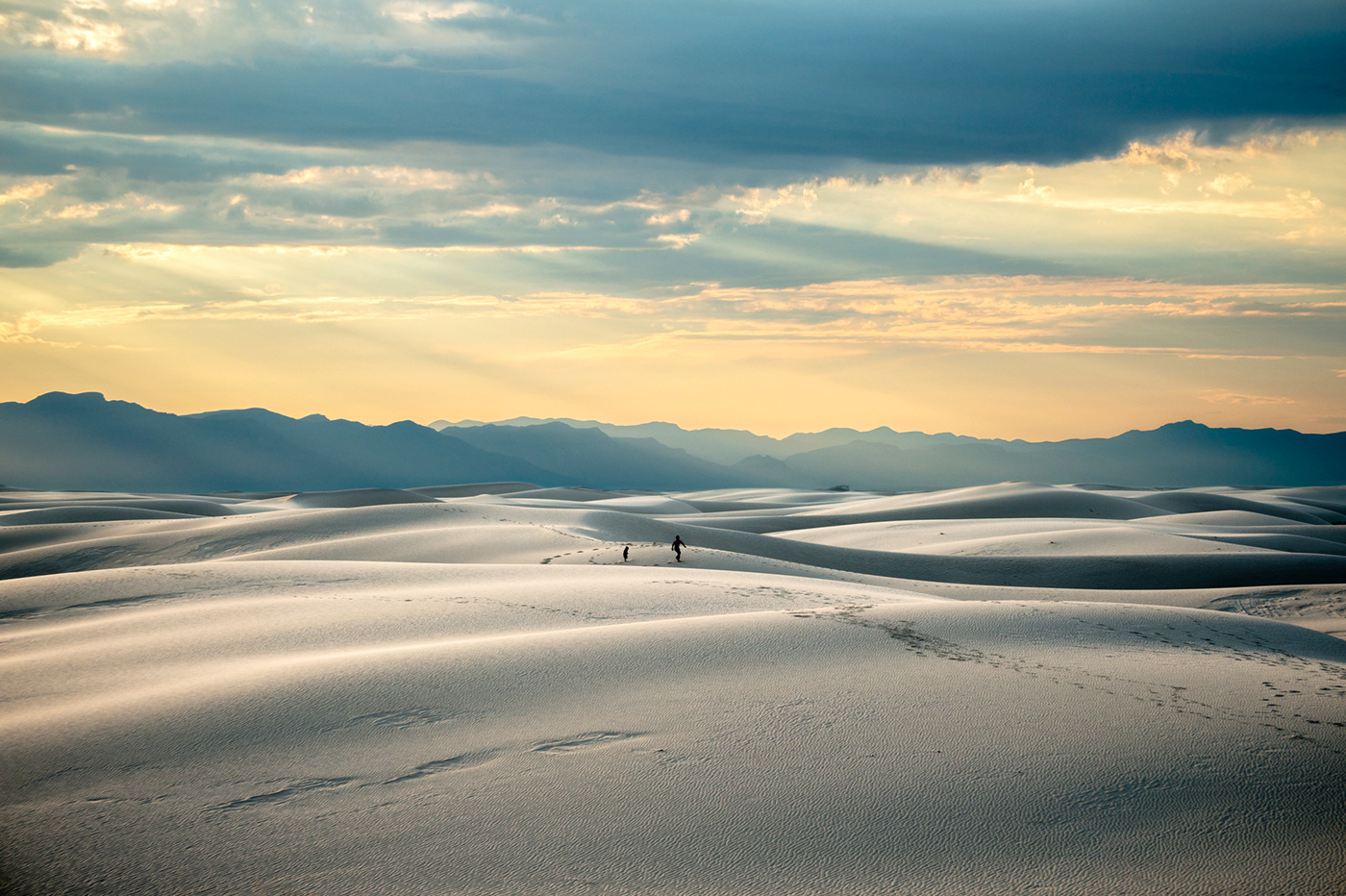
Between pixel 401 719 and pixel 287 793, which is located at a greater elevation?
pixel 401 719

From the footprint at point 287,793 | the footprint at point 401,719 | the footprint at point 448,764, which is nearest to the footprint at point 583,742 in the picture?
the footprint at point 448,764

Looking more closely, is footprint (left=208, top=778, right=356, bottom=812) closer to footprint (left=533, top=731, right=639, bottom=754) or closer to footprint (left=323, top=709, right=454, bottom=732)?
footprint (left=323, top=709, right=454, bottom=732)

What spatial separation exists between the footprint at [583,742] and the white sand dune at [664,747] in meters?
0.03

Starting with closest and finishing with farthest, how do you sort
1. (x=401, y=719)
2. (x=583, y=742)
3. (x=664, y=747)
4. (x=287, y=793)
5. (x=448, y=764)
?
(x=287, y=793)
(x=448, y=764)
(x=664, y=747)
(x=583, y=742)
(x=401, y=719)

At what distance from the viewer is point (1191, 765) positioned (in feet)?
17.0

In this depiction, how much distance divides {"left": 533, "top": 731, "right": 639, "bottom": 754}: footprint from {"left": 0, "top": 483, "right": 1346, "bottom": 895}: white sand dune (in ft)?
0.09

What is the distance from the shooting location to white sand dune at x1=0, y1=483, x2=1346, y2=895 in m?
4.21

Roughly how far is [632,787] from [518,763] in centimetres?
83

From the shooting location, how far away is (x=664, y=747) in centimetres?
538

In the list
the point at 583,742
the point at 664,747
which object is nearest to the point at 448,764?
the point at 583,742

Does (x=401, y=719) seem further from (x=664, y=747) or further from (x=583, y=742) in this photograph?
(x=664, y=747)

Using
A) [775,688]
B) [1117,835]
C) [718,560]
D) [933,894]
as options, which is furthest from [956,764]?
[718,560]

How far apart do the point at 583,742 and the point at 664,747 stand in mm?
566

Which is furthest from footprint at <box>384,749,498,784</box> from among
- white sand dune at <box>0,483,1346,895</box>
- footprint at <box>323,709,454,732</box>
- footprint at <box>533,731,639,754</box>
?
footprint at <box>323,709,454,732</box>
